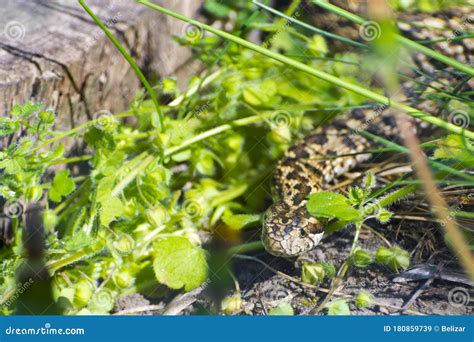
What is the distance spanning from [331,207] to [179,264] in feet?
2.14

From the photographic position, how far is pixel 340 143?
11.6 feet

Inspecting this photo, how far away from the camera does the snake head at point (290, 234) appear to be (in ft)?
8.37

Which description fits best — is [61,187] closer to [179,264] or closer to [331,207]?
[179,264]

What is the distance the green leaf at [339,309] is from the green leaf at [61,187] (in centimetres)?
107

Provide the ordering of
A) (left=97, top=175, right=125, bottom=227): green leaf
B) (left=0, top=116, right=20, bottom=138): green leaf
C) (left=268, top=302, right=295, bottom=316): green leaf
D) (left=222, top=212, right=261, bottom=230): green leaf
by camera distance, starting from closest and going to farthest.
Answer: (left=268, top=302, right=295, bottom=316): green leaf < (left=0, top=116, right=20, bottom=138): green leaf < (left=97, top=175, right=125, bottom=227): green leaf < (left=222, top=212, right=261, bottom=230): green leaf

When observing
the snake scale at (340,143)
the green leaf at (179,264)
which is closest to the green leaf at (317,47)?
the snake scale at (340,143)

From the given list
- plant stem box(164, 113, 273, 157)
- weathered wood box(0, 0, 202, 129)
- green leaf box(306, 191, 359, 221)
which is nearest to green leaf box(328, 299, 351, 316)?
green leaf box(306, 191, 359, 221)

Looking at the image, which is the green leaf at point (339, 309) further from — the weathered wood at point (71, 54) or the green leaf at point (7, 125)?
the weathered wood at point (71, 54)

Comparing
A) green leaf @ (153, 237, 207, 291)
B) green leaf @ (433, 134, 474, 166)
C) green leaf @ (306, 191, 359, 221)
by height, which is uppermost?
green leaf @ (433, 134, 474, 166)

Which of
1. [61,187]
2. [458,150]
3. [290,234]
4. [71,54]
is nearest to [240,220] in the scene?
[290,234]

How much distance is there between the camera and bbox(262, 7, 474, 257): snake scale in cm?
260

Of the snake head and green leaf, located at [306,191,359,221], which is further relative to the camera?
the snake head

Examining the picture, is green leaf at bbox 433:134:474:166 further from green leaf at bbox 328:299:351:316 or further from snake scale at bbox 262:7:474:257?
green leaf at bbox 328:299:351:316

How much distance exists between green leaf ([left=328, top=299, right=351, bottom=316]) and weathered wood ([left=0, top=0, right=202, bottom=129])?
63.4 inches
